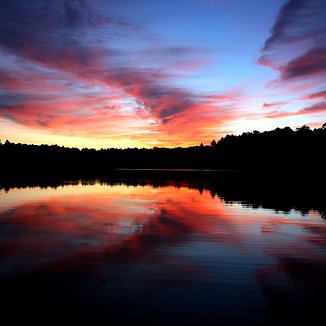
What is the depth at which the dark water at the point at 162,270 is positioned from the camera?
26.9ft

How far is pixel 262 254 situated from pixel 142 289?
617 cm

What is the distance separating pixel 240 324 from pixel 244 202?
23.4m

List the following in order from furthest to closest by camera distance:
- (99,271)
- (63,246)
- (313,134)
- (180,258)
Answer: (313,134), (63,246), (180,258), (99,271)

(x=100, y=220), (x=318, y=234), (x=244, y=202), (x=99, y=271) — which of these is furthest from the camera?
(x=244, y=202)

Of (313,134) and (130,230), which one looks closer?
(130,230)

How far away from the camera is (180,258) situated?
12.8 m

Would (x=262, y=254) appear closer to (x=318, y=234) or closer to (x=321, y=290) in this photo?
(x=321, y=290)

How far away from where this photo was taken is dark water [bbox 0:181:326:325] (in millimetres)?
8211

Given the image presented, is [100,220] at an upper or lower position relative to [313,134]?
lower

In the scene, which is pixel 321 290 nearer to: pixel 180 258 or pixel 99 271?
pixel 180 258

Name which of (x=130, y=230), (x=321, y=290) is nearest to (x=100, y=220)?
(x=130, y=230)

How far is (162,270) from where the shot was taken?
11328 mm

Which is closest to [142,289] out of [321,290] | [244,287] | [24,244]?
[244,287]

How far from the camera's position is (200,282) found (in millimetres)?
10156
